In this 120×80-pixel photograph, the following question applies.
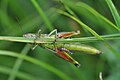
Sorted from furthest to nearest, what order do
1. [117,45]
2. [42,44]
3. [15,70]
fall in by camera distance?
1. [15,70]
2. [117,45]
3. [42,44]

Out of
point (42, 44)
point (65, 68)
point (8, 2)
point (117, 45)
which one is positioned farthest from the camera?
point (8, 2)

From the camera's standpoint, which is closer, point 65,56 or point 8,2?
point 65,56

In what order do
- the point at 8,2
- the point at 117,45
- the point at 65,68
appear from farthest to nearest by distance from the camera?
the point at 8,2 < the point at 65,68 < the point at 117,45

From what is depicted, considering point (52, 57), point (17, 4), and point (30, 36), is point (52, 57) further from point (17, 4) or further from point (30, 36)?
point (30, 36)

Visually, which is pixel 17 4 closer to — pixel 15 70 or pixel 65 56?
pixel 15 70

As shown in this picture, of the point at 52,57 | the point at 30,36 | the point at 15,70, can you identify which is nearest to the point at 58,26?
the point at 52,57

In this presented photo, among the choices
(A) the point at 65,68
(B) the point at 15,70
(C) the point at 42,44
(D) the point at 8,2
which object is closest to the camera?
(C) the point at 42,44

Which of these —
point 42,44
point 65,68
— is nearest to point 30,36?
point 42,44

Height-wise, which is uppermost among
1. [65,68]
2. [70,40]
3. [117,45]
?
[65,68]

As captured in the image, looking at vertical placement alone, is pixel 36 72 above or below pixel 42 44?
above
